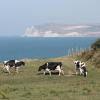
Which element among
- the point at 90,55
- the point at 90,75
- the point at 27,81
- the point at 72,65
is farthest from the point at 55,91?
the point at 90,55

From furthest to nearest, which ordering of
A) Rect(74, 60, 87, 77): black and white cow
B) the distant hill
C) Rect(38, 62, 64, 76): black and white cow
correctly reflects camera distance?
1. the distant hill
2. Rect(38, 62, 64, 76): black and white cow
3. Rect(74, 60, 87, 77): black and white cow

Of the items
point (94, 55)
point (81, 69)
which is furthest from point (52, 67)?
point (94, 55)

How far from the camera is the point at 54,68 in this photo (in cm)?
3966

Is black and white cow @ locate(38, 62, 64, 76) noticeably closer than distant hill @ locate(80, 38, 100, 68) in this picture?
Yes

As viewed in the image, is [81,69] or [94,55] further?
[94,55]

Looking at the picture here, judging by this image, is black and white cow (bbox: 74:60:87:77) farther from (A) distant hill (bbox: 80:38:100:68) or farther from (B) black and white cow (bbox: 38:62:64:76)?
(A) distant hill (bbox: 80:38:100:68)

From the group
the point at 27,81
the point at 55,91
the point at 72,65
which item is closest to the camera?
the point at 55,91

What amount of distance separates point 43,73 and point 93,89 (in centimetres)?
1427

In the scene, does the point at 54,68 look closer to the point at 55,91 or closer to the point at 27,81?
the point at 27,81

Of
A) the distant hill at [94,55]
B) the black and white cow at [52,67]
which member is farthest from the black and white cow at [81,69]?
the distant hill at [94,55]

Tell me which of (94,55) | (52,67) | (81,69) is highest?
(94,55)

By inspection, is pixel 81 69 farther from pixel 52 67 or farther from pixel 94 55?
pixel 94 55

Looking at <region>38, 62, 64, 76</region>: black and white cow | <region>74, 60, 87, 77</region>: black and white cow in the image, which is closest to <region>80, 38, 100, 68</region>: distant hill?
<region>74, 60, 87, 77</region>: black and white cow

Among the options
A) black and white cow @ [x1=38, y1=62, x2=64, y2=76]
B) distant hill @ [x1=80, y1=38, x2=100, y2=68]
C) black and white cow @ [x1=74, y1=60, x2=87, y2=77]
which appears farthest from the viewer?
distant hill @ [x1=80, y1=38, x2=100, y2=68]
